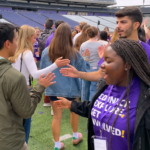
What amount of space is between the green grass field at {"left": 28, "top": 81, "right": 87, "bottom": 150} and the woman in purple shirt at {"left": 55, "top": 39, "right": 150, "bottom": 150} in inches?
68.1

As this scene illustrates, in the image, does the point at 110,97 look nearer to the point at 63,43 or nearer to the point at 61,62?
the point at 61,62

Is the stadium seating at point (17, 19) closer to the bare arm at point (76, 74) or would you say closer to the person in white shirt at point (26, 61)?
the person in white shirt at point (26, 61)

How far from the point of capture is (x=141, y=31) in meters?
2.32

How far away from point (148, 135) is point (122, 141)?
18 centimetres

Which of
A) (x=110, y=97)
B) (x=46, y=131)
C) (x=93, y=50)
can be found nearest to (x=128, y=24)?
(x=110, y=97)

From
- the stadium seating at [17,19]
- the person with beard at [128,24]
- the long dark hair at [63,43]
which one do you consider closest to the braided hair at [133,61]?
the person with beard at [128,24]

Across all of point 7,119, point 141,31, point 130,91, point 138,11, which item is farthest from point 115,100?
point 141,31

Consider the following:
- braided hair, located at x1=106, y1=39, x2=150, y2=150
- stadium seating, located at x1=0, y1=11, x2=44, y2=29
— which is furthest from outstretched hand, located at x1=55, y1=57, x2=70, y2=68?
stadium seating, located at x1=0, y1=11, x2=44, y2=29

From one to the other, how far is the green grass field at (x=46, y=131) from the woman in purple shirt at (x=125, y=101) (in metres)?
1.73

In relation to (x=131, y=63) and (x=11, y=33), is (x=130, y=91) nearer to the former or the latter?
(x=131, y=63)

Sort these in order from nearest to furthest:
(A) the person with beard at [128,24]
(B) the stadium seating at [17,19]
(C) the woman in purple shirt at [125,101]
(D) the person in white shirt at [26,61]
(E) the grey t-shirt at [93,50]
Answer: (C) the woman in purple shirt at [125,101], (A) the person with beard at [128,24], (D) the person in white shirt at [26,61], (E) the grey t-shirt at [93,50], (B) the stadium seating at [17,19]

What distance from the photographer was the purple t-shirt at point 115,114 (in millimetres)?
1112

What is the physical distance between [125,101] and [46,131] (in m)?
2.39

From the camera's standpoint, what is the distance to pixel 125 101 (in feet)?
3.78
